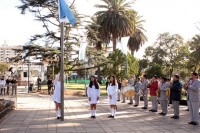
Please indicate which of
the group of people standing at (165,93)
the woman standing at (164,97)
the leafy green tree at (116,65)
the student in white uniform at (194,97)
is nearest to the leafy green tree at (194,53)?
the leafy green tree at (116,65)

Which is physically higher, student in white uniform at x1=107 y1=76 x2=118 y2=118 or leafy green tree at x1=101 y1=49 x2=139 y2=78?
leafy green tree at x1=101 y1=49 x2=139 y2=78

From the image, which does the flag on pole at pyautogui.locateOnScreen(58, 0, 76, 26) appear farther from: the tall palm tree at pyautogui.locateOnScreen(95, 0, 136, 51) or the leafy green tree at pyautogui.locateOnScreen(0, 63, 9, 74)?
the leafy green tree at pyautogui.locateOnScreen(0, 63, 9, 74)

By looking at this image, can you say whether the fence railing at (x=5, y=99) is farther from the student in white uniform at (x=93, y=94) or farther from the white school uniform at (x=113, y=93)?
the white school uniform at (x=113, y=93)

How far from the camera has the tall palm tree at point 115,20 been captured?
1898 inches

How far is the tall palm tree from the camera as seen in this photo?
48.2 meters

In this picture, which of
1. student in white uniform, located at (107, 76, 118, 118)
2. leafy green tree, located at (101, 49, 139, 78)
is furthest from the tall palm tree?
student in white uniform, located at (107, 76, 118, 118)

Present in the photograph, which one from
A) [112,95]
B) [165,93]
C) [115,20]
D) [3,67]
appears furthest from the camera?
[3,67]

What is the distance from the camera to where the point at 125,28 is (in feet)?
159

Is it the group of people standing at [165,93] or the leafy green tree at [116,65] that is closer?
the group of people standing at [165,93]

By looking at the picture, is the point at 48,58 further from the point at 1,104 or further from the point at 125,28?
the point at 1,104

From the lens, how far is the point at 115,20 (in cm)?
4831

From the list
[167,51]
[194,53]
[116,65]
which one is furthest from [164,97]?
[167,51]

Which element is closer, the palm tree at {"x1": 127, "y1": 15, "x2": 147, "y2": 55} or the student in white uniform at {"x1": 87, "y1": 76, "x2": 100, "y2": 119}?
the student in white uniform at {"x1": 87, "y1": 76, "x2": 100, "y2": 119}

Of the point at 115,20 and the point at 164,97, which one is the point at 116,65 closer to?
the point at 115,20
